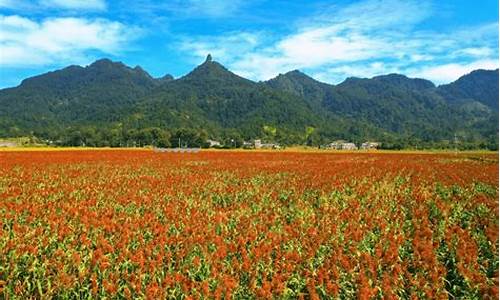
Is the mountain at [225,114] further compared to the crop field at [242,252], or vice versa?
the mountain at [225,114]

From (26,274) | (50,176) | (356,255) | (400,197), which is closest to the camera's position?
(26,274)

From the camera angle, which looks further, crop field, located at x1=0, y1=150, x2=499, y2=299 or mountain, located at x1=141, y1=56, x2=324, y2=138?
mountain, located at x1=141, y1=56, x2=324, y2=138

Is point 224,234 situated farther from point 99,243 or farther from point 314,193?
point 314,193

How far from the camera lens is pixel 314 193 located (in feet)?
42.5

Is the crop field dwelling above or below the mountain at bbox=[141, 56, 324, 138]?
below

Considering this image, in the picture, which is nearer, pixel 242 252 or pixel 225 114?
pixel 242 252

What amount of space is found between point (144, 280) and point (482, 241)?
532 cm

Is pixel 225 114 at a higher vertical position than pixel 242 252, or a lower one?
higher

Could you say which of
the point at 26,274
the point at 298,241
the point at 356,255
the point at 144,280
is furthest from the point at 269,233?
the point at 26,274

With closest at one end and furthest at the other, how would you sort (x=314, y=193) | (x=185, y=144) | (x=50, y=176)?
(x=314, y=193)
(x=50, y=176)
(x=185, y=144)

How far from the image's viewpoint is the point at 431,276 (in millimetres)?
5211

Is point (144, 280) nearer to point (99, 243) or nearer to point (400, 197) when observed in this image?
point (99, 243)

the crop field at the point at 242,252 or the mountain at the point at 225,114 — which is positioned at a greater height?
the mountain at the point at 225,114

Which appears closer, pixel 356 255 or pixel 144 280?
pixel 144 280
